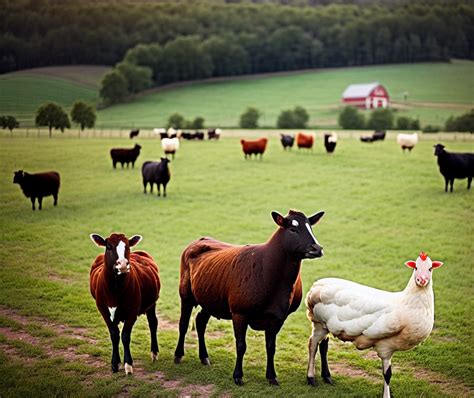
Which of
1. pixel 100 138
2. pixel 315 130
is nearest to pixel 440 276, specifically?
pixel 100 138

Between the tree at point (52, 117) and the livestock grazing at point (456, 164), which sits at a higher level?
the tree at point (52, 117)

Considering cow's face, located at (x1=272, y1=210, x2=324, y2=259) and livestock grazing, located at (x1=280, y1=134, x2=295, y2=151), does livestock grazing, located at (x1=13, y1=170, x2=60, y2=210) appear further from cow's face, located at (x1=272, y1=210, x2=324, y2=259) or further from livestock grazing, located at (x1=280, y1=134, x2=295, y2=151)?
livestock grazing, located at (x1=280, y1=134, x2=295, y2=151)

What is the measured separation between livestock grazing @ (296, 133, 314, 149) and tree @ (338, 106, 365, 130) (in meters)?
1.71

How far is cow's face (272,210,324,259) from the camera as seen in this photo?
5.72 m

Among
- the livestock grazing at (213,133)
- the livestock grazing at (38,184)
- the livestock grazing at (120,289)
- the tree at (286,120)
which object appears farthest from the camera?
the livestock grazing at (213,133)

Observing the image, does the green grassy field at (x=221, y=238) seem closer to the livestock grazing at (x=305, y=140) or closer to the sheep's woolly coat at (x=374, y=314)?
the sheep's woolly coat at (x=374, y=314)

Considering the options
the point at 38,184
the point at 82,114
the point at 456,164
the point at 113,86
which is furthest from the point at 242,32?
the point at 38,184

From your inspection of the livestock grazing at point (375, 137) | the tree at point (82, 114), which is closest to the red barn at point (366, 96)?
the livestock grazing at point (375, 137)

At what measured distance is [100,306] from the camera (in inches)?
251

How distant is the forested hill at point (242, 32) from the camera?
11781mm

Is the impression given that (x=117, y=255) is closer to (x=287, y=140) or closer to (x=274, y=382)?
(x=274, y=382)

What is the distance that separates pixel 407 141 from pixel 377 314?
16861mm

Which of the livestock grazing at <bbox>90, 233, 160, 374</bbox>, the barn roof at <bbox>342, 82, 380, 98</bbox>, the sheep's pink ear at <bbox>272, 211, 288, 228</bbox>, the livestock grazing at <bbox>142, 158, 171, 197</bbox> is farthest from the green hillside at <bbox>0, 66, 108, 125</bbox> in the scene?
the barn roof at <bbox>342, 82, 380, 98</bbox>

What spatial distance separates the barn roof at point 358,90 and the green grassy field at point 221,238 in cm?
251
